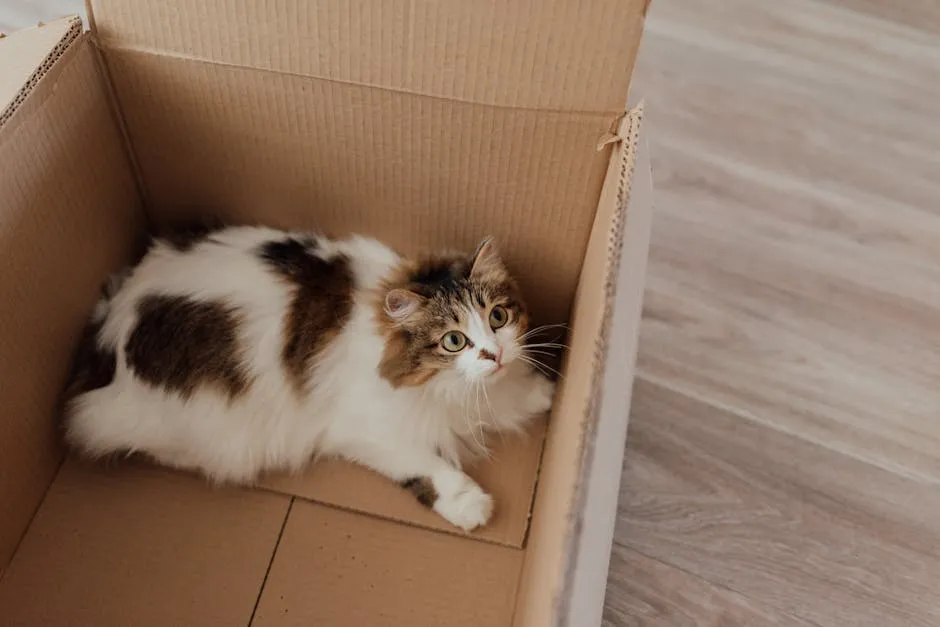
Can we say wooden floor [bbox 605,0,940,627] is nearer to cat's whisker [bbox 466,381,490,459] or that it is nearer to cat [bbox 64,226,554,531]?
cat's whisker [bbox 466,381,490,459]

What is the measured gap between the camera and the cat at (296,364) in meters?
1.00

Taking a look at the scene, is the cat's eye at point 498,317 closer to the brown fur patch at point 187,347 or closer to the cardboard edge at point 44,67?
the brown fur patch at point 187,347

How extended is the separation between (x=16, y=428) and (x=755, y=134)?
4.90 ft

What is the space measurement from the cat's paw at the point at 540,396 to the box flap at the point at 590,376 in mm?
102

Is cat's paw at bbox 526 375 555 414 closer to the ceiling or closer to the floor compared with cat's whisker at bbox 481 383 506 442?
closer to the ceiling

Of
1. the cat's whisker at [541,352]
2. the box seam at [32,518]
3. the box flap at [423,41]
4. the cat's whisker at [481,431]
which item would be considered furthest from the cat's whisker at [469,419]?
the box seam at [32,518]

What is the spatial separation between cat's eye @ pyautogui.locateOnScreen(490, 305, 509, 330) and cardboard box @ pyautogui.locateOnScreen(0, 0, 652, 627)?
0.10 metres

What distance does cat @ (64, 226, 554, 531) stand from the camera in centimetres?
100

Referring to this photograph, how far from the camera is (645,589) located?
3.75ft

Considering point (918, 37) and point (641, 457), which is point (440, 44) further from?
point (918, 37)

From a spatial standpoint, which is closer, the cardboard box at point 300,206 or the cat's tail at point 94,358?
the cardboard box at point 300,206

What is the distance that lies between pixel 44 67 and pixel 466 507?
751mm

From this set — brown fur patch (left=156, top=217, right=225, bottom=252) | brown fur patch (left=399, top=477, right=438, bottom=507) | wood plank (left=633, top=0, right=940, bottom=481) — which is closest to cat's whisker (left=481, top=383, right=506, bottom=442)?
brown fur patch (left=399, top=477, right=438, bottom=507)

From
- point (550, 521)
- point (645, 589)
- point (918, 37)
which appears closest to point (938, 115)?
point (918, 37)
